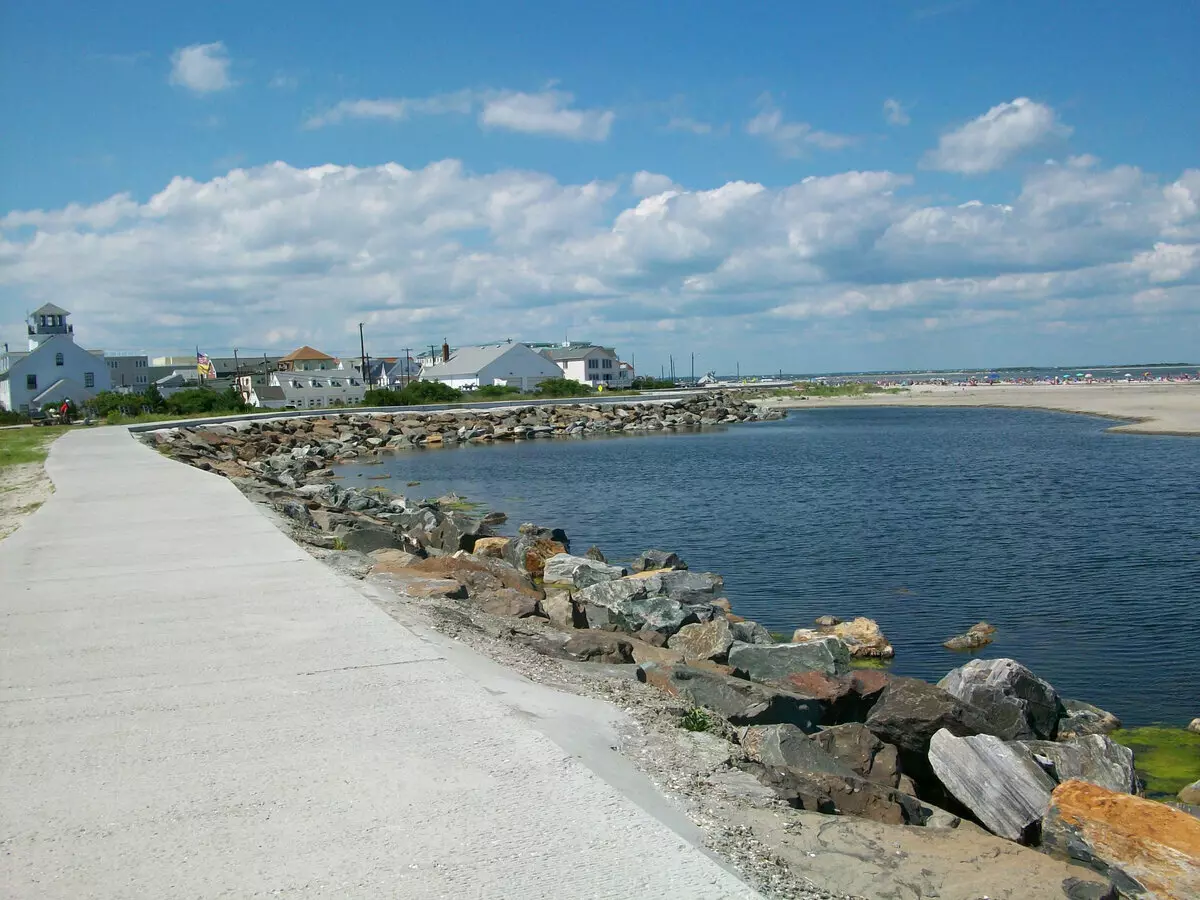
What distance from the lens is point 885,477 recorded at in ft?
101

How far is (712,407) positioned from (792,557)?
188 feet

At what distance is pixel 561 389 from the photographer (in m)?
91.4

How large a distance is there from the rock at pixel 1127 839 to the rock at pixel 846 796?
0.78m

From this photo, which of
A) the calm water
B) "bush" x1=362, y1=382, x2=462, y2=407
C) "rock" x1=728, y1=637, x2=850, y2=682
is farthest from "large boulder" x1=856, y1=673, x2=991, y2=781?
"bush" x1=362, y1=382, x2=462, y2=407

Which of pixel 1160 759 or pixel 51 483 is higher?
pixel 51 483

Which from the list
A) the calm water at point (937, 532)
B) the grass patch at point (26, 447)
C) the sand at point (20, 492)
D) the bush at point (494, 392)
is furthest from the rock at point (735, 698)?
the bush at point (494, 392)

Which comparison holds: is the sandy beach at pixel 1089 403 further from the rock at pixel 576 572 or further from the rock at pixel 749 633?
the rock at pixel 749 633

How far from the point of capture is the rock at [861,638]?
11.4m

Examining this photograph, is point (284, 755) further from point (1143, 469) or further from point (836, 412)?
point (836, 412)

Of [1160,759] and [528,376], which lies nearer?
[1160,759]

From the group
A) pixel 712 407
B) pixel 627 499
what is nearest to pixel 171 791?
pixel 627 499

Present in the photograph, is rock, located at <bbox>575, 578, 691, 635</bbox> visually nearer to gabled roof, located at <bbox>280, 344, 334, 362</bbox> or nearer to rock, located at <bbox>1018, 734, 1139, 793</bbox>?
rock, located at <bbox>1018, 734, 1139, 793</bbox>

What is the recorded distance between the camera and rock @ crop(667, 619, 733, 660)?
1010 cm

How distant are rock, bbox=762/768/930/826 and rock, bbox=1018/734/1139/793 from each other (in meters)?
1.79
